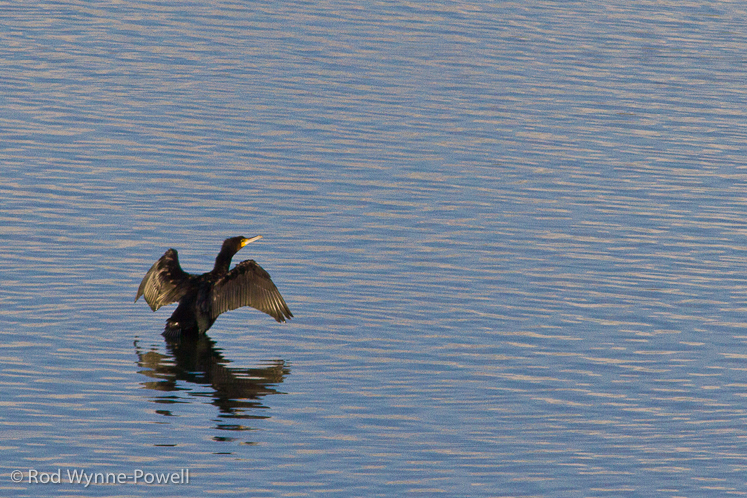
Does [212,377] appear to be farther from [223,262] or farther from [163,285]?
[223,262]

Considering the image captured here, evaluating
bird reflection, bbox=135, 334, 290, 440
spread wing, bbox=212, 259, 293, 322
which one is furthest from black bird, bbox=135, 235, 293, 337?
bird reflection, bbox=135, 334, 290, 440

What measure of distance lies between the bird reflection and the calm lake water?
4 centimetres

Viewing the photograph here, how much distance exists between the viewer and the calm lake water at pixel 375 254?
12.0m

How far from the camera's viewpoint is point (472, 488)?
11.3 meters

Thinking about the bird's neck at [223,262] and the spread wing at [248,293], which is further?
the bird's neck at [223,262]

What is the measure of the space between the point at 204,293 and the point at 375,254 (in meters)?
3.74

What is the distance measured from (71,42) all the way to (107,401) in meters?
20.0

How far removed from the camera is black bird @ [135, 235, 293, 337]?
1520 cm

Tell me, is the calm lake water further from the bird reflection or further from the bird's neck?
the bird's neck

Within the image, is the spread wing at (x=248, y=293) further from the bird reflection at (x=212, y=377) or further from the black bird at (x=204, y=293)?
the bird reflection at (x=212, y=377)

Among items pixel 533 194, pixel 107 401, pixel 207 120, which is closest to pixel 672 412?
pixel 107 401

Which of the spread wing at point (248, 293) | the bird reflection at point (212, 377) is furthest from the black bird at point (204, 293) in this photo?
the bird reflection at point (212, 377)

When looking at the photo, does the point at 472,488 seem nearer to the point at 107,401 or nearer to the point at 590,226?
the point at 107,401

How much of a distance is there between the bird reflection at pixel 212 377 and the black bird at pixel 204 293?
271 mm
